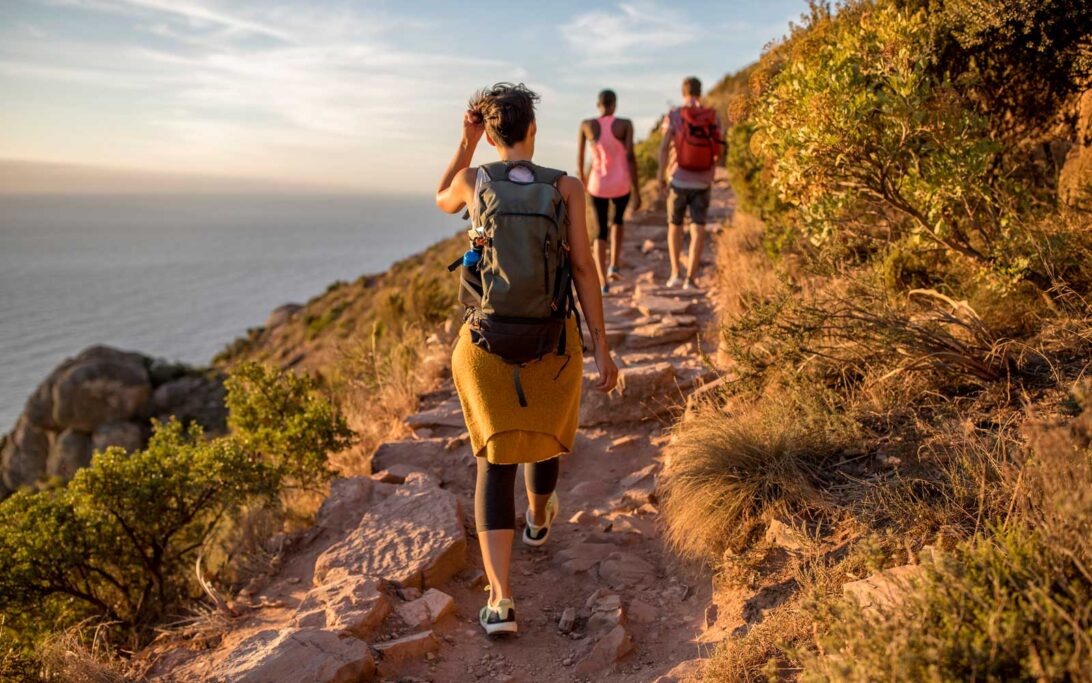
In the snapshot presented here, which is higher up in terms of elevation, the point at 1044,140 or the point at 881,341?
the point at 1044,140

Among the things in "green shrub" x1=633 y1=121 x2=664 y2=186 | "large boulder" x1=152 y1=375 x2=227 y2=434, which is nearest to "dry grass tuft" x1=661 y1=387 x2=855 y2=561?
"green shrub" x1=633 y1=121 x2=664 y2=186

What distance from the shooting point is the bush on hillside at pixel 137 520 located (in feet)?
16.1

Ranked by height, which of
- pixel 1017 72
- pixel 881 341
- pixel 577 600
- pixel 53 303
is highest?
pixel 1017 72

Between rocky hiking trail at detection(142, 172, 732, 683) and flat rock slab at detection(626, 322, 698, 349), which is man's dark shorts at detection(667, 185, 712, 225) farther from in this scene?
rocky hiking trail at detection(142, 172, 732, 683)

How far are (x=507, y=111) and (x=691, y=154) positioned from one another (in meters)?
4.80

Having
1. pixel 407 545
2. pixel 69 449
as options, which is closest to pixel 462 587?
pixel 407 545

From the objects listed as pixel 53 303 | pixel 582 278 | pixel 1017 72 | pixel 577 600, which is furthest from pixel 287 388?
pixel 53 303

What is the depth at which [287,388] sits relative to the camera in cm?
640

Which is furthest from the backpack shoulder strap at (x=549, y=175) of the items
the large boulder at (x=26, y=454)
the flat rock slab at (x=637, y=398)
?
the large boulder at (x=26, y=454)

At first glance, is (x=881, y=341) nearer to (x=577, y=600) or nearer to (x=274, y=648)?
(x=577, y=600)

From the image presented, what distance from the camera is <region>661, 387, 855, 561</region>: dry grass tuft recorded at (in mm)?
3639

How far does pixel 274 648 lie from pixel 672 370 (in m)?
3.44

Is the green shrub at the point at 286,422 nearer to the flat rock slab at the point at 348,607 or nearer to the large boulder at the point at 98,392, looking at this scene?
the flat rock slab at the point at 348,607

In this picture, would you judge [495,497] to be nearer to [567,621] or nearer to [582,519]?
[567,621]
